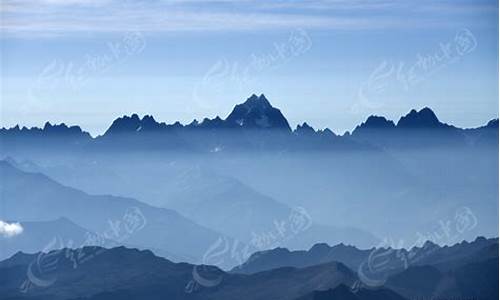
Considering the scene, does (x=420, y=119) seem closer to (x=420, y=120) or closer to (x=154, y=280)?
(x=420, y=120)

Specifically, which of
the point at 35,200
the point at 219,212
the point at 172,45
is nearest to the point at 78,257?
the point at 35,200

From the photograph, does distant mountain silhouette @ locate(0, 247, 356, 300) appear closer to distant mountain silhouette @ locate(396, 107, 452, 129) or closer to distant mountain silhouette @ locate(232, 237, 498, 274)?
distant mountain silhouette @ locate(232, 237, 498, 274)

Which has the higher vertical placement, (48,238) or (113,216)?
(113,216)

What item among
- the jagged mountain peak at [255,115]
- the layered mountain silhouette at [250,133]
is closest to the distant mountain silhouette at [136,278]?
the layered mountain silhouette at [250,133]

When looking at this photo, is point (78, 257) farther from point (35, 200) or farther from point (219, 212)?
point (219, 212)

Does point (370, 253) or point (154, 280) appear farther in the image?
point (370, 253)

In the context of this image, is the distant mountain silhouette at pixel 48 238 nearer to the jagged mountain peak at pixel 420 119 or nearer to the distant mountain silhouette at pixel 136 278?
the distant mountain silhouette at pixel 136 278

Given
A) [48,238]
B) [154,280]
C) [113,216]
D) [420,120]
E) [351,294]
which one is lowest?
[351,294]

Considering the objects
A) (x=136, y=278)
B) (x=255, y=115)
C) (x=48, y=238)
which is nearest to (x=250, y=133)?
(x=255, y=115)

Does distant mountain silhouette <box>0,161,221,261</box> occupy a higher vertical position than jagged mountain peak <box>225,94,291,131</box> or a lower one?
lower

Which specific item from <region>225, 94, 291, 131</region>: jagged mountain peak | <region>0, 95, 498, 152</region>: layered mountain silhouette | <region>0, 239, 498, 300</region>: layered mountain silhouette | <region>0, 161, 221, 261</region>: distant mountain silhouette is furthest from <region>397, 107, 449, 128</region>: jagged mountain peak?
<region>0, 161, 221, 261</region>: distant mountain silhouette

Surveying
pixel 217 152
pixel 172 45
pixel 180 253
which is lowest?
pixel 180 253
